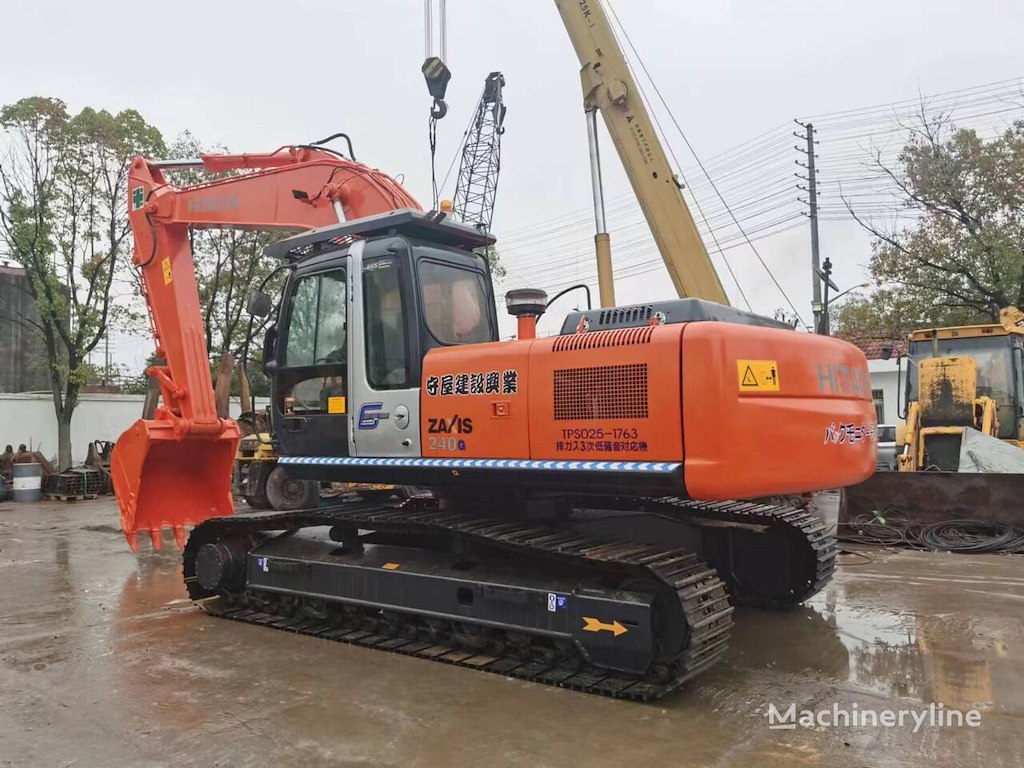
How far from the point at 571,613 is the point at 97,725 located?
254 centimetres

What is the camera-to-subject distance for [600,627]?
14.8 ft

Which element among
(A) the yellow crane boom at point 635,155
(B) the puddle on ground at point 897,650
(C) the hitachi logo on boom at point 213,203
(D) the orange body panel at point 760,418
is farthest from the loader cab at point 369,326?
(A) the yellow crane boom at point 635,155

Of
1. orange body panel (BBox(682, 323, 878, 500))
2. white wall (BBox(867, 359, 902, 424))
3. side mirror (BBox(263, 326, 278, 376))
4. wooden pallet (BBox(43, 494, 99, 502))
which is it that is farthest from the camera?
white wall (BBox(867, 359, 902, 424))

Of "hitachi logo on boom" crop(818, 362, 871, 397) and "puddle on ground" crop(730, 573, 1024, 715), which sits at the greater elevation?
"hitachi logo on boom" crop(818, 362, 871, 397)

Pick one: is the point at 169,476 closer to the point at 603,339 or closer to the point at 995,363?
the point at 603,339

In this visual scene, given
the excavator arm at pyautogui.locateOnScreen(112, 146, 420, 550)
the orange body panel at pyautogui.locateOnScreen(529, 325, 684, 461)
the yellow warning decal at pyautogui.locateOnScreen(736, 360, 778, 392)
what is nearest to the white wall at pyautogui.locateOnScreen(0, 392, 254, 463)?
the excavator arm at pyautogui.locateOnScreen(112, 146, 420, 550)

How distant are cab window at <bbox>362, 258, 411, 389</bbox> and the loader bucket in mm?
2716

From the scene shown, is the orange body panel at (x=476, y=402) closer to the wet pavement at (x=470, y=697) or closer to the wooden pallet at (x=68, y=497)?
the wet pavement at (x=470, y=697)

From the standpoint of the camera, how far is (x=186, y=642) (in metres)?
5.63

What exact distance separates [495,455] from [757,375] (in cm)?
161

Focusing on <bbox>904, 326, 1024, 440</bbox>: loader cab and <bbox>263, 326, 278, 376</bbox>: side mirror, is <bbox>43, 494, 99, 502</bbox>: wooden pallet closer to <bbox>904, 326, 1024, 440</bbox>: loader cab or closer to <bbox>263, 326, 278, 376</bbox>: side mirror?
<bbox>263, 326, 278, 376</bbox>: side mirror

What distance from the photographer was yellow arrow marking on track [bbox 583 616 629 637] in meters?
4.42

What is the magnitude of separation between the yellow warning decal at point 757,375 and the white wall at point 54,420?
Result: 20311mm

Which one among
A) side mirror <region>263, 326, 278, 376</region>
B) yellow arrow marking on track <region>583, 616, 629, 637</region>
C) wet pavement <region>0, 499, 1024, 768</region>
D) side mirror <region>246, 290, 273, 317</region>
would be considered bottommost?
wet pavement <region>0, 499, 1024, 768</region>
